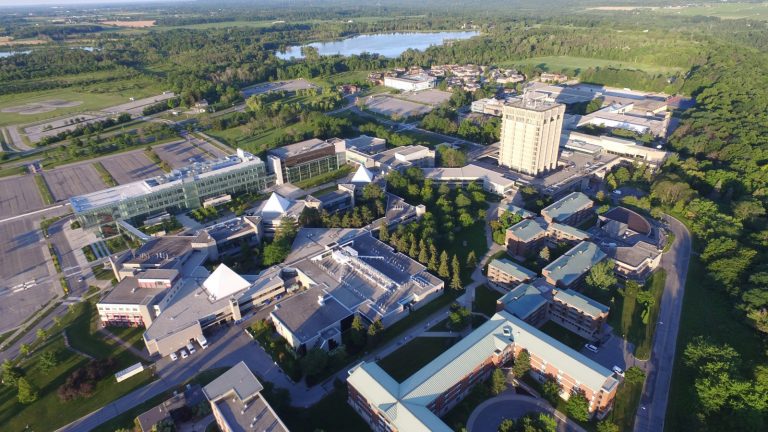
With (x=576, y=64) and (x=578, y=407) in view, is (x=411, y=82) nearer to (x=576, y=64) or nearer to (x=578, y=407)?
(x=576, y=64)

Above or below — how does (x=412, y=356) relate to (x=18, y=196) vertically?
below

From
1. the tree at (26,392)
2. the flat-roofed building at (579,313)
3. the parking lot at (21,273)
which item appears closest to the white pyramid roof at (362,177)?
the flat-roofed building at (579,313)

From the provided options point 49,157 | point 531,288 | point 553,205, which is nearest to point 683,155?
point 553,205

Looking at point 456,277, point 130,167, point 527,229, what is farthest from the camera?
point 130,167

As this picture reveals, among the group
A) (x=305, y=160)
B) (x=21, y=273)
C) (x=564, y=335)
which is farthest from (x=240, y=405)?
(x=305, y=160)

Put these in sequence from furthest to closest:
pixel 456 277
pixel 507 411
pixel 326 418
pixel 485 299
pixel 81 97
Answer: pixel 81 97 < pixel 456 277 < pixel 485 299 < pixel 507 411 < pixel 326 418

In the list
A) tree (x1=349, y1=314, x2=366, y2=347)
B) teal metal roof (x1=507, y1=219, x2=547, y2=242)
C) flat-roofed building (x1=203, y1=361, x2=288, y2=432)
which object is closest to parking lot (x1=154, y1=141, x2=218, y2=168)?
tree (x1=349, y1=314, x2=366, y2=347)

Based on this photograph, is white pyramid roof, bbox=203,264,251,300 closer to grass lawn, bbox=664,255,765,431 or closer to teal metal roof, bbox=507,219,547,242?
teal metal roof, bbox=507,219,547,242
